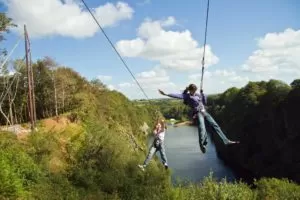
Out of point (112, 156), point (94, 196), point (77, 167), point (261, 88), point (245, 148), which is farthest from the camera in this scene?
point (261, 88)

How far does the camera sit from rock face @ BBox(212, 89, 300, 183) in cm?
5781

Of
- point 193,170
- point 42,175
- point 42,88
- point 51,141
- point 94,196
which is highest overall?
point 42,88

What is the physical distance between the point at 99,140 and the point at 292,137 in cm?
3661

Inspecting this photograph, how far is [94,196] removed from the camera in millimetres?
27281

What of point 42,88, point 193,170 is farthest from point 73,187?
point 193,170

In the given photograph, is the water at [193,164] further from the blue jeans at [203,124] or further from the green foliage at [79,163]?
the blue jeans at [203,124]

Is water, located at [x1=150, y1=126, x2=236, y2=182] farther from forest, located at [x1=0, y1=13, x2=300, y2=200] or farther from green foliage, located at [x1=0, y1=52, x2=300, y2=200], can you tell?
green foliage, located at [x1=0, y1=52, x2=300, y2=200]

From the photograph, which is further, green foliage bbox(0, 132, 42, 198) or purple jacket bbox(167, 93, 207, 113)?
green foliage bbox(0, 132, 42, 198)

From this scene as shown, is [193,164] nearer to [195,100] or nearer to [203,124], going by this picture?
[203,124]

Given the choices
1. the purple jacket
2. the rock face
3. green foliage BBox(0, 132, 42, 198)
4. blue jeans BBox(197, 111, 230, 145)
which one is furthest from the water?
the purple jacket

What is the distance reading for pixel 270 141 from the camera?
65750mm

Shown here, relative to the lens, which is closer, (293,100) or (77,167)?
(77,167)

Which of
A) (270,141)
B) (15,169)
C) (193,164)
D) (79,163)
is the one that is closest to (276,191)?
(79,163)

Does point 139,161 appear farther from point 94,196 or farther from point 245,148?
point 245,148
